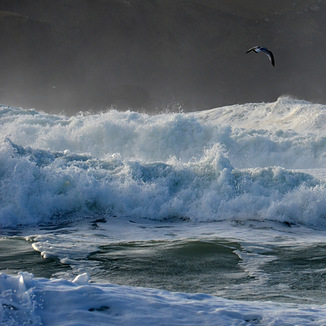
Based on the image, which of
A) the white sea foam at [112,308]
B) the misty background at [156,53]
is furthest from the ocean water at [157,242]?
the misty background at [156,53]

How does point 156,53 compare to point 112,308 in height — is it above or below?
above

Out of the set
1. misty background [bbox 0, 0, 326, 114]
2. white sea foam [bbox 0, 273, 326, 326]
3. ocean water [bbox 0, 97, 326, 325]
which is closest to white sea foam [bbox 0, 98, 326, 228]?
ocean water [bbox 0, 97, 326, 325]

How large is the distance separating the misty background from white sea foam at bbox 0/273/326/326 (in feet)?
203

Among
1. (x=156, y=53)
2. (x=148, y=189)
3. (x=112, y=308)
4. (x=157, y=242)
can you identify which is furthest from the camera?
(x=156, y=53)

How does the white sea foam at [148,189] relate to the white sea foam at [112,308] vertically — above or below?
above

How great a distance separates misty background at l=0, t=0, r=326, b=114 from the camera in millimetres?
69312

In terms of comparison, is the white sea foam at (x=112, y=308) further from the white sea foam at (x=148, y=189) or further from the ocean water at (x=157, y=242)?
the white sea foam at (x=148, y=189)

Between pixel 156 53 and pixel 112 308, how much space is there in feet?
247

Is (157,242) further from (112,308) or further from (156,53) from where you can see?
(156,53)

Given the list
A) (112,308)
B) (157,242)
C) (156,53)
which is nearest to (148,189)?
(157,242)

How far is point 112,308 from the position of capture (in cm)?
321

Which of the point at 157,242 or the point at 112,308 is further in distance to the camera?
the point at 157,242

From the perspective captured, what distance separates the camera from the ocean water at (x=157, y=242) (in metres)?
3.25

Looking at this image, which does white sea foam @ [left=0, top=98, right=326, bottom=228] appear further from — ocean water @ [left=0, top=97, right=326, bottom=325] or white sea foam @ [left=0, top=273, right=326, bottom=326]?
white sea foam @ [left=0, top=273, right=326, bottom=326]
